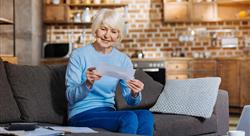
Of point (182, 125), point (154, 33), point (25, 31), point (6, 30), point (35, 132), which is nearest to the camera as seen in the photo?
point (35, 132)

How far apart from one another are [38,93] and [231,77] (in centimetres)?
469

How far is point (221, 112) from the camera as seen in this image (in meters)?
4.00

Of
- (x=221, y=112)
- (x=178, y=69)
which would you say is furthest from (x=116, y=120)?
(x=178, y=69)

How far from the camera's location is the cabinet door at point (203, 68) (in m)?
7.61

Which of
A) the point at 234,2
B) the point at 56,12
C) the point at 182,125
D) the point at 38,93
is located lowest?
the point at 182,125

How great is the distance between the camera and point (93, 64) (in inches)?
124

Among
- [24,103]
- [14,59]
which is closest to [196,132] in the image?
[24,103]

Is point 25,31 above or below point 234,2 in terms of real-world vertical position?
below

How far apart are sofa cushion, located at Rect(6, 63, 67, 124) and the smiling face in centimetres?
51

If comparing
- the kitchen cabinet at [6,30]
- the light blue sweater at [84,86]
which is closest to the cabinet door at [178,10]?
the kitchen cabinet at [6,30]

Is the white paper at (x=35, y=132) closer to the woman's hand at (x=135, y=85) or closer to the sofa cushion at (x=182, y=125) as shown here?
the woman's hand at (x=135, y=85)

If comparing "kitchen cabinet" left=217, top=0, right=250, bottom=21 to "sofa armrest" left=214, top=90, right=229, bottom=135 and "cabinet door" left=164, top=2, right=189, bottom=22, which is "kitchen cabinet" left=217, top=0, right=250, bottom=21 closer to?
"cabinet door" left=164, top=2, right=189, bottom=22

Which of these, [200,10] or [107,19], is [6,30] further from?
[107,19]

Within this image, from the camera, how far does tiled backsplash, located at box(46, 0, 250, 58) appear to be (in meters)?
8.11
